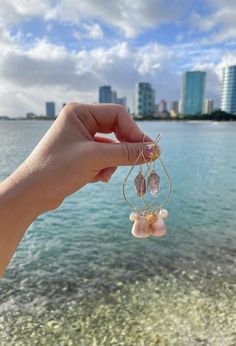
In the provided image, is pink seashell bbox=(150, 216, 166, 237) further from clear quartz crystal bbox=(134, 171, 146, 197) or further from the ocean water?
the ocean water

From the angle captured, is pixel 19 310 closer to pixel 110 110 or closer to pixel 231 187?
pixel 110 110

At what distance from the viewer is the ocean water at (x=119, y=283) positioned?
489 cm

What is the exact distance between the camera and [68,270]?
7062 mm

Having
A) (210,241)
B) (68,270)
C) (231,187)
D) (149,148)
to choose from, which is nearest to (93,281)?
(68,270)

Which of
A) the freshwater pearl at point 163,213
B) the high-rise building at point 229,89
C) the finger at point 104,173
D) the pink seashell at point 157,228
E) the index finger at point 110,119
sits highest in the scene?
the high-rise building at point 229,89

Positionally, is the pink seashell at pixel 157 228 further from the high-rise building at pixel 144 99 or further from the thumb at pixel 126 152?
the high-rise building at pixel 144 99

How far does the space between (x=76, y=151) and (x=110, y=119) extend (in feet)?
1.47

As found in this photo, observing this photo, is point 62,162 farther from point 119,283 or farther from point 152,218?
point 119,283

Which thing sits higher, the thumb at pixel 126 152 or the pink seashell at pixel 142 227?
the thumb at pixel 126 152

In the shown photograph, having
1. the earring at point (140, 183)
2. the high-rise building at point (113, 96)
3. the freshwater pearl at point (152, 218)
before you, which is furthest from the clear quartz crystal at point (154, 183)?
the high-rise building at point (113, 96)

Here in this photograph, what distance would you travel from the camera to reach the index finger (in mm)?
2465

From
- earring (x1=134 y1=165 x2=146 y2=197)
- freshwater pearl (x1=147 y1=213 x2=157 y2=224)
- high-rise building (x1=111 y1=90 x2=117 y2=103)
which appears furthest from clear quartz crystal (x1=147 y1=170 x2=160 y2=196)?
high-rise building (x1=111 y1=90 x2=117 y2=103)

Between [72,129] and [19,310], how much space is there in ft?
14.7

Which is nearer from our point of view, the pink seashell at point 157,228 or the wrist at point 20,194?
the wrist at point 20,194
